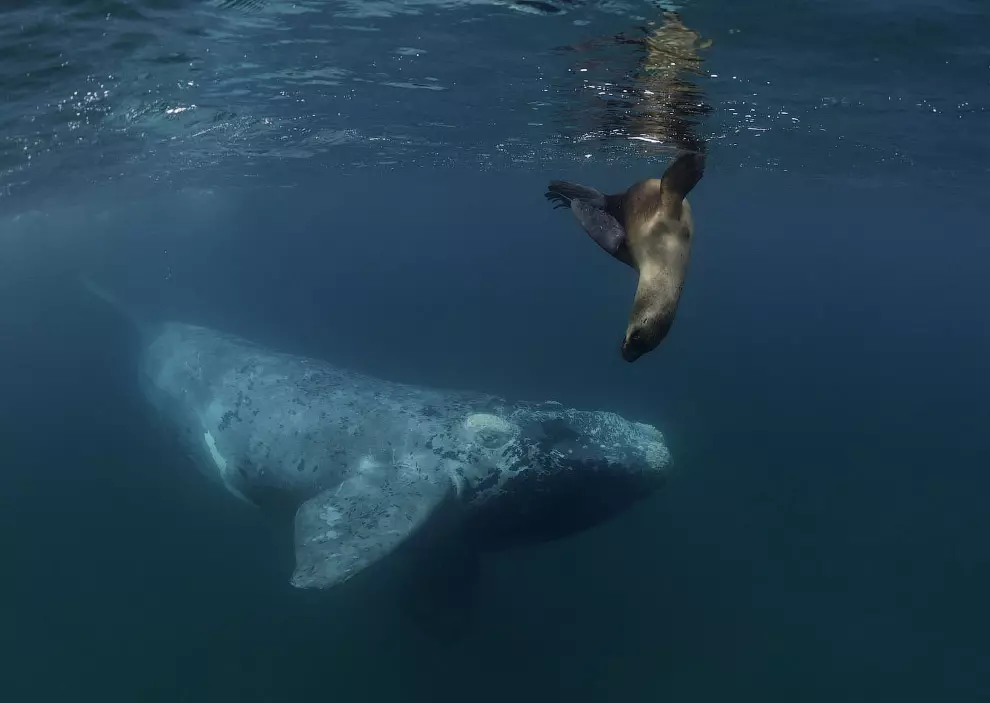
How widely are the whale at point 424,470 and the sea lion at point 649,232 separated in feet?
20.6

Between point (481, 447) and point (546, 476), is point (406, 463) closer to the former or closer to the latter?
point (481, 447)

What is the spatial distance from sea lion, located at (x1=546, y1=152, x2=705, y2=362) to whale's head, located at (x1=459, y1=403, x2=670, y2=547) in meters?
6.54

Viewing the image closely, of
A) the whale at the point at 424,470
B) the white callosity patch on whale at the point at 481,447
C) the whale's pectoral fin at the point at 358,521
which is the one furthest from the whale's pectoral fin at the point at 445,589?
the white callosity patch on whale at the point at 481,447

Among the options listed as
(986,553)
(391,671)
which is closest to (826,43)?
(986,553)

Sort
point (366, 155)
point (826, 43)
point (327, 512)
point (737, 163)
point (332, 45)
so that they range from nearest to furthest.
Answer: point (327, 512) → point (826, 43) → point (332, 45) → point (737, 163) → point (366, 155)

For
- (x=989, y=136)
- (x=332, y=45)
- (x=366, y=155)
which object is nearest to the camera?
(x=332, y=45)

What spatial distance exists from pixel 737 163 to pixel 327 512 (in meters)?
30.2

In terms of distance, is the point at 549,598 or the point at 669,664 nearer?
the point at 669,664

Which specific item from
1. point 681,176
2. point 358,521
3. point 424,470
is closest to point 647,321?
point 681,176

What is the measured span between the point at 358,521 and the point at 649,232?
7.21 metres

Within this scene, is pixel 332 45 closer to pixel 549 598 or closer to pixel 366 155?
pixel 549 598

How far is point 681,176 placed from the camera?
4.04 metres

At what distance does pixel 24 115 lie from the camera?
1783 cm

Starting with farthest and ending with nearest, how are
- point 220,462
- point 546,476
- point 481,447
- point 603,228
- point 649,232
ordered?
point 220,462, point 481,447, point 546,476, point 603,228, point 649,232
